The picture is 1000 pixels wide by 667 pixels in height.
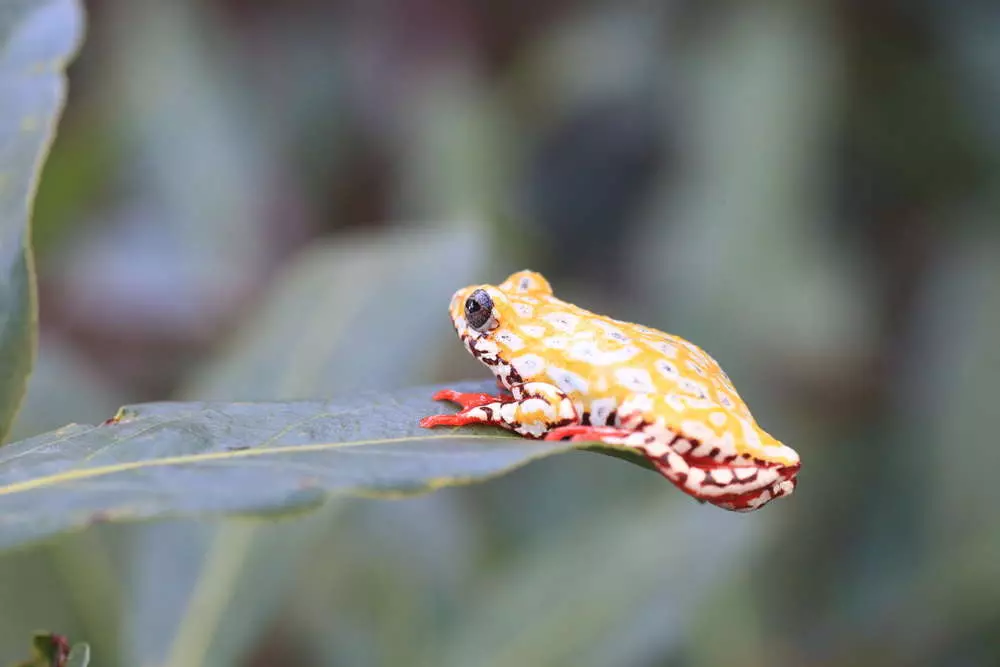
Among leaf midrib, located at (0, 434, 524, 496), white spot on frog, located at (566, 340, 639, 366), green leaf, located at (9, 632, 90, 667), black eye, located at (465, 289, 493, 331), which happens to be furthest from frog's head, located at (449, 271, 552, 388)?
green leaf, located at (9, 632, 90, 667)

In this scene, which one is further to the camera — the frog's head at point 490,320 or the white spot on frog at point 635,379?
the frog's head at point 490,320

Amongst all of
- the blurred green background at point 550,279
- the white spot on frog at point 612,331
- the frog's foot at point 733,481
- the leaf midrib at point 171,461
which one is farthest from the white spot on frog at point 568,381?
the leaf midrib at point 171,461

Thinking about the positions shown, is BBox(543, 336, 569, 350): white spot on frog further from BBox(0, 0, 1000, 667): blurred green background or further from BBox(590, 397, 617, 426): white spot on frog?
BBox(0, 0, 1000, 667): blurred green background

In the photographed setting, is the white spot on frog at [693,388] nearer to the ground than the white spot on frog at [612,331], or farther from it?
nearer to the ground

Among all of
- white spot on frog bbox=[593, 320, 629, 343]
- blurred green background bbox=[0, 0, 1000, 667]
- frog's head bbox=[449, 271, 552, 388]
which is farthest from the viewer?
blurred green background bbox=[0, 0, 1000, 667]

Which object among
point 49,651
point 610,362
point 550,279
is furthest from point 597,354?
point 550,279

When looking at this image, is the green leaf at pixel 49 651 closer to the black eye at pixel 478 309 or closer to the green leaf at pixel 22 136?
the green leaf at pixel 22 136
